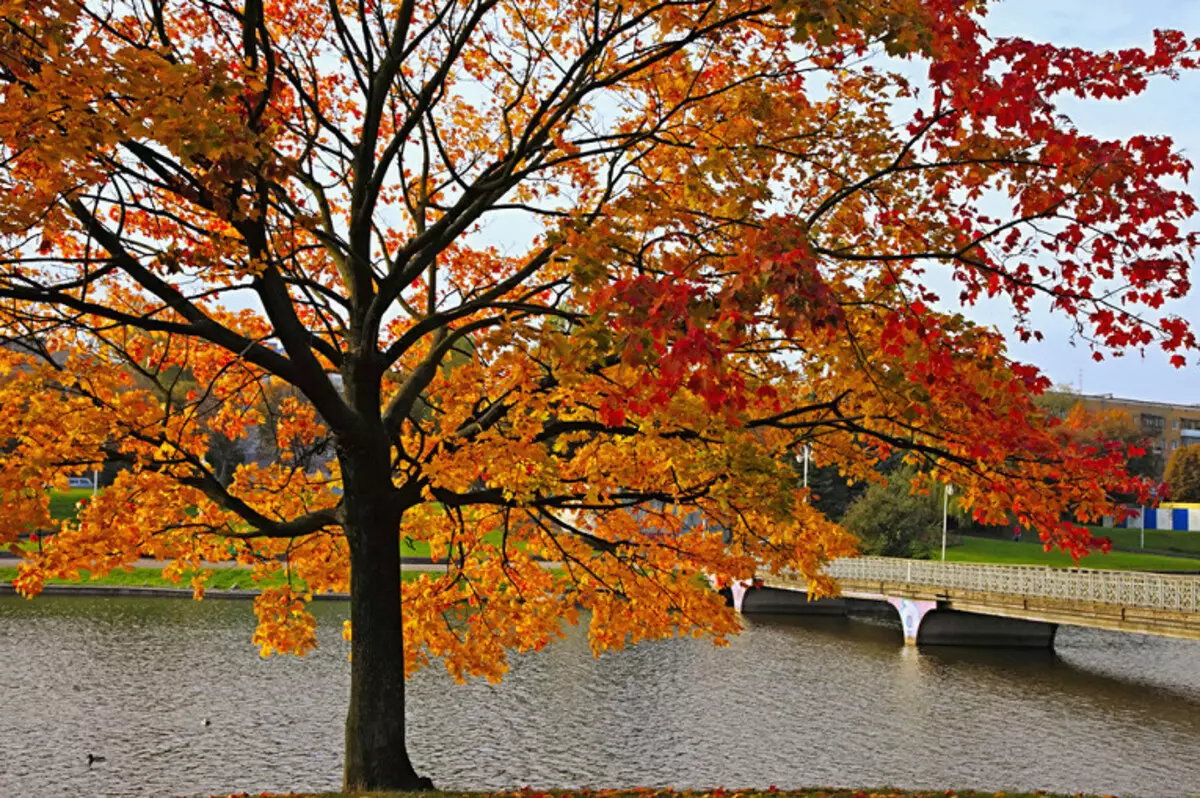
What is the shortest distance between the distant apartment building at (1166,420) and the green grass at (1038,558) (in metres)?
36.5

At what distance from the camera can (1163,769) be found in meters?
22.2

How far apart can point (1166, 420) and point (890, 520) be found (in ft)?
240

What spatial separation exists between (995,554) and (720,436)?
245 feet

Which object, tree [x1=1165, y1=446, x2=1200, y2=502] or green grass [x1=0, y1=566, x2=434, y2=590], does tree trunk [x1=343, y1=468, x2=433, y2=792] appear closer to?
green grass [x1=0, y1=566, x2=434, y2=590]

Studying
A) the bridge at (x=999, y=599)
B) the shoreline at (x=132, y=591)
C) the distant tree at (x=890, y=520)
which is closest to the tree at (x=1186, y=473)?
the distant tree at (x=890, y=520)

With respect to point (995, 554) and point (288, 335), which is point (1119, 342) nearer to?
point (288, 335)

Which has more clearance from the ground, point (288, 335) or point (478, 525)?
point (288, 335)

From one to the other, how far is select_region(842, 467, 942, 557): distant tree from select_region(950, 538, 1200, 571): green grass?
22.8 feet

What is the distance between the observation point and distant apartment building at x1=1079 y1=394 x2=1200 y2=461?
115m

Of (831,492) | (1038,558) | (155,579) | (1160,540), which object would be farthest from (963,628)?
(1160,540)

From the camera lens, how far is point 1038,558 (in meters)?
78.8

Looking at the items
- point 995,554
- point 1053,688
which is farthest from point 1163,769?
point 995,554

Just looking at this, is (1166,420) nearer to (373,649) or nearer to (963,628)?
(963,628)

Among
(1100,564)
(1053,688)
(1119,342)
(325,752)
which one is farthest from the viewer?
(1100,564)
